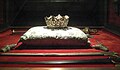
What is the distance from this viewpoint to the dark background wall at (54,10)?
869 cm

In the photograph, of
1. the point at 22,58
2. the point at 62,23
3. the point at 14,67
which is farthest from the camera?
the point at 62,23

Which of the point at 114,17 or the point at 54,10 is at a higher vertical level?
the point at 54,10

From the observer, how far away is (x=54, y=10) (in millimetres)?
9406

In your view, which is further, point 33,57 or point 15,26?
point 15,26

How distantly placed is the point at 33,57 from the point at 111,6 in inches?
185

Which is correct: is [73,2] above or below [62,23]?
above

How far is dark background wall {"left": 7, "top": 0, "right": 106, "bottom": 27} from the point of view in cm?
869

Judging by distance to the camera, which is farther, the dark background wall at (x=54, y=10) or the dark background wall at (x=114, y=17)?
the dark background wall at (x=54, y=10)

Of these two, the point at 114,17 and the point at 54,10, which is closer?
the point at 114,17

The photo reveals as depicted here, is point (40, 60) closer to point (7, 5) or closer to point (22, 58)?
point (22, 58)

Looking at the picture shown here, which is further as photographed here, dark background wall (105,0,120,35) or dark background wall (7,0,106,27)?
dark background wall (7,0,106,27)

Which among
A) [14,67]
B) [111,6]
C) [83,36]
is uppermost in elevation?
[111,6]

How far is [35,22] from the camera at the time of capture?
842 cm

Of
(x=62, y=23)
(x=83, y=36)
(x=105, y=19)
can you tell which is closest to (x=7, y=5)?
(x=105, y=19)
